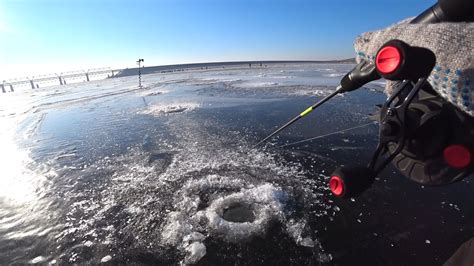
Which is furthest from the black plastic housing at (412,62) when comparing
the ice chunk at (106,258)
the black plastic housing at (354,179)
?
the ice chunk at (106,258)

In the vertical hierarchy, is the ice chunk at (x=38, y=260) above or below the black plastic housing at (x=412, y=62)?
below

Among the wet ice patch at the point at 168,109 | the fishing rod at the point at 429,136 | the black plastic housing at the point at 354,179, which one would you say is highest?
the fishing rod at the point at 429,136

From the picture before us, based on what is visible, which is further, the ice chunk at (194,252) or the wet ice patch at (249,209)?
the wet ice patch at (249,209)

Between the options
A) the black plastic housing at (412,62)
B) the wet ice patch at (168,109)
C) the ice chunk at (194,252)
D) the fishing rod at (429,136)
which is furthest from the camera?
the wet ice patch at (168,109)

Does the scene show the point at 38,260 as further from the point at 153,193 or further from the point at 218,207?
the point at 218,207

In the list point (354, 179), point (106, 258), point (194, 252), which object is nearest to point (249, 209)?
point (194, 252)

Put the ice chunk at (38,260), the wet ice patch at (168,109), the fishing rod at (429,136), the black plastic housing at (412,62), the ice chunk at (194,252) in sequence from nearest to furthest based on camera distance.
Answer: the black plastic housing at (412,62) → the fishing rod at (429,136) → the ice chunk at (194,252) → the ice chunk at (38,260) → the wet ice patch at (168,109)

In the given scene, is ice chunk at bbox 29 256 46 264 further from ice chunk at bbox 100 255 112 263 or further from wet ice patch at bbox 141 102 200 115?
wet ice patch at bbox 141 102 200 115

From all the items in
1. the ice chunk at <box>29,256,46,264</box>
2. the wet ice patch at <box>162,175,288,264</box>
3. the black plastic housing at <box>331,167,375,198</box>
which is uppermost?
the black plastic housing at <box>331,167,375,198</box>

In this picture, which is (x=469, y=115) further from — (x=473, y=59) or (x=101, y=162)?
(x=101, y=162)

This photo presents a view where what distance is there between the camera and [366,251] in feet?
7.93

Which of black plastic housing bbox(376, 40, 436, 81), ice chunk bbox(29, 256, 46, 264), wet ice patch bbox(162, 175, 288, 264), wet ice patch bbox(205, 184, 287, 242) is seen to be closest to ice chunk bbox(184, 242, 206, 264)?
wet ice patch bbox(162, 175, 288, 264)

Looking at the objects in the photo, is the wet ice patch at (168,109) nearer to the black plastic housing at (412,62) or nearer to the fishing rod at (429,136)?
the fishing rod at (429,136)

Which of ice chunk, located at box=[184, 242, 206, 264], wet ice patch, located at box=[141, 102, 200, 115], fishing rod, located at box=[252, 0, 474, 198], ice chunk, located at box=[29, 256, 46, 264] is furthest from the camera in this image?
wet ice patch, located at box=[141, 102, 200, 115]
